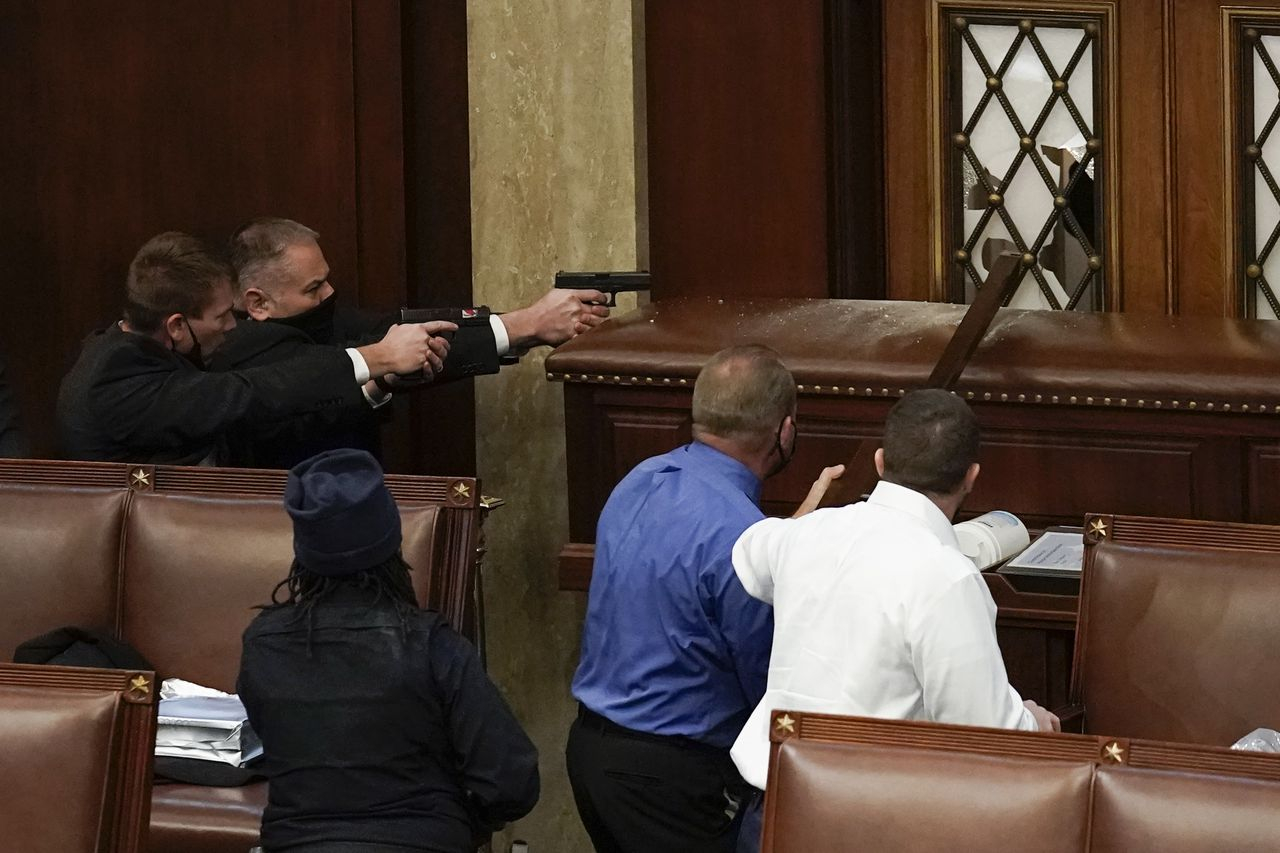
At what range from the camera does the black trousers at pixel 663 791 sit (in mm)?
3227

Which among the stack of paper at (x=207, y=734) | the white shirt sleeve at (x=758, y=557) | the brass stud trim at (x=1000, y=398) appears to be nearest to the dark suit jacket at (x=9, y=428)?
the brass stud trim at (x=1000, y=398)

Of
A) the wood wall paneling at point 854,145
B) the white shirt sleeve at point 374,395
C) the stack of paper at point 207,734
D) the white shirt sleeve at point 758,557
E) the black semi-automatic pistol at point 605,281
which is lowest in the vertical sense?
the stack of paper at point 207,734

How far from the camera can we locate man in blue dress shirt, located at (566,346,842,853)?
10.4ft

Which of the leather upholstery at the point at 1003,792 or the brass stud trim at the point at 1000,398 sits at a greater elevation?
the brass stud trim at the point at 1000,398

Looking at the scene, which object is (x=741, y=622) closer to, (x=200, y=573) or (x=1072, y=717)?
(x=1072, y=717)

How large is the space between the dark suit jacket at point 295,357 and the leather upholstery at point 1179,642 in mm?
1567

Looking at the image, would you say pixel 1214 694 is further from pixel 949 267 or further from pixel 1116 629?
pixel 949 267

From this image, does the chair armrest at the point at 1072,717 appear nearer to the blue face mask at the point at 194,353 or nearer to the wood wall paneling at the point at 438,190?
the blue face mask at the point at 194,353

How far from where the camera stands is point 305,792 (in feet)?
8.77

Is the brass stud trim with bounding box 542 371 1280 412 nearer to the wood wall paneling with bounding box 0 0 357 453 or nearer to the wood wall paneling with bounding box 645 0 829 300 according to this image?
the wood wall paneling with bounding box 645 0 829 300

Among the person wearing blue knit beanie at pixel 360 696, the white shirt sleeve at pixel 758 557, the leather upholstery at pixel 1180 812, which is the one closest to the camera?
the leather upholstery at pixel 1180 812

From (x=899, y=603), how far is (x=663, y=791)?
0.80 metres

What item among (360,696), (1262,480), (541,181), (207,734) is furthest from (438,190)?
(360,696)

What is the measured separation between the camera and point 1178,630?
122 inches
